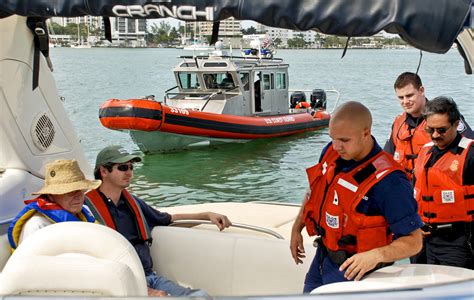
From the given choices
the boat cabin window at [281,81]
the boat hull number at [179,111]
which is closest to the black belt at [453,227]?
the boat hull number at [179,111]

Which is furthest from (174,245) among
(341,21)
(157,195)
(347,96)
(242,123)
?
(347,96)

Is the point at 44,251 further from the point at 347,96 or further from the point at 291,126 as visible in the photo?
the point at 347,96

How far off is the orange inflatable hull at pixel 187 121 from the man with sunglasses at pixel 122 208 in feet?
33.3

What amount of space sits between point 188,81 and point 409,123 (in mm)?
12754

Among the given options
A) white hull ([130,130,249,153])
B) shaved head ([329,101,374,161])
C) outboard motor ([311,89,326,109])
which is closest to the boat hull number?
white hull ([130,130,249,153])

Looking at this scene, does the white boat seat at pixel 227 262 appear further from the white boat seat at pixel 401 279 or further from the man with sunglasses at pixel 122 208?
the white boat seat at pixel 401 279

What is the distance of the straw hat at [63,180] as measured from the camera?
3078 mm

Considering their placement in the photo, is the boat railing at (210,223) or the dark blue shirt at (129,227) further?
the boat railing at (210,223)

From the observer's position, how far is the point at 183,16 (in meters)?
2.39

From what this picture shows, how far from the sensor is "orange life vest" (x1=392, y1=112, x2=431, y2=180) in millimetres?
4117

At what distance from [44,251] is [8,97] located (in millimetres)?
1745

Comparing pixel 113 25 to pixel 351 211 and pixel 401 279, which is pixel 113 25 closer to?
pixel 351 211

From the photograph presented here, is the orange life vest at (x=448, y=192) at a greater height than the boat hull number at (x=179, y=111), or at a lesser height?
greater

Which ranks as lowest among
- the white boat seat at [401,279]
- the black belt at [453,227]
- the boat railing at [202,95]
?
the boat railing at [202,95]
